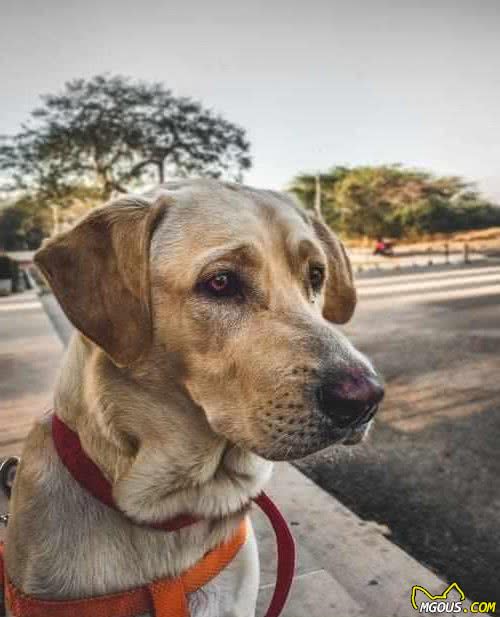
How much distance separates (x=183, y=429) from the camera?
1759 millimetres

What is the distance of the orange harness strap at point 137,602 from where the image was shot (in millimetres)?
1589

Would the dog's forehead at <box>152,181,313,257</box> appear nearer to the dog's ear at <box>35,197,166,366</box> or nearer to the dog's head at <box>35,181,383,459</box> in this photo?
the dog's head at <box>35,181,383,459</box>

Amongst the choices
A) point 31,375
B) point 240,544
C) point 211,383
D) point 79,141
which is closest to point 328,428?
point 211,383

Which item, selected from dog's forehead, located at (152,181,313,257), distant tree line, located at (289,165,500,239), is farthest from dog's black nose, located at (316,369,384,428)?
distant tree line, located at (289,165,500,239)

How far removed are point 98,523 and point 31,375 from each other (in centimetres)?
477

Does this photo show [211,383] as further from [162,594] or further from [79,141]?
[79,141]

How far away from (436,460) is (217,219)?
2.97m

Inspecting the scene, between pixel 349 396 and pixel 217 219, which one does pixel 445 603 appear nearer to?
pixel 349 396

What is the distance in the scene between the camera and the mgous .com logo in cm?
236

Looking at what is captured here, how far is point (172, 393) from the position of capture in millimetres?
1747

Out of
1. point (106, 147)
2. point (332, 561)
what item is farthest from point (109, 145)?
point (332, 561)

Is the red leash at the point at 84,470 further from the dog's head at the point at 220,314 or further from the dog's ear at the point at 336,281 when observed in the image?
the dog's ear at the point at 336,281

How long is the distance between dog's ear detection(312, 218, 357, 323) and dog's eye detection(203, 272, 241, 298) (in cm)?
60

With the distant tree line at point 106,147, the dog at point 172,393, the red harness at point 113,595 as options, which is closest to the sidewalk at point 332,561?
the dog at point 172,393
